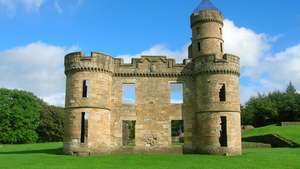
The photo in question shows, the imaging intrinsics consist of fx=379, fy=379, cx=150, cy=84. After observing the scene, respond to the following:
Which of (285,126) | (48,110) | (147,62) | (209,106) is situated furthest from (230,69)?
(48,110)

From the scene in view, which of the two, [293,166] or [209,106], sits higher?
[209,106]

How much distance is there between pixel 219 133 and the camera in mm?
30656

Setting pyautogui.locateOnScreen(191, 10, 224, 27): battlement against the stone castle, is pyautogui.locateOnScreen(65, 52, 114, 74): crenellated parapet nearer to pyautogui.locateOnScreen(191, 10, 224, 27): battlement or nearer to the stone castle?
the stone castle

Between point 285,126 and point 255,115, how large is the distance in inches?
628

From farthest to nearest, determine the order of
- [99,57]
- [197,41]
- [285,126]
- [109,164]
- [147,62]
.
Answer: [285,126]
[197,41]
[147,62]
[99,57]
[109,164]

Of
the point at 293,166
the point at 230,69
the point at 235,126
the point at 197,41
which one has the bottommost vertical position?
the point at 293,166

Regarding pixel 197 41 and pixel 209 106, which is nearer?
pixel 209 106

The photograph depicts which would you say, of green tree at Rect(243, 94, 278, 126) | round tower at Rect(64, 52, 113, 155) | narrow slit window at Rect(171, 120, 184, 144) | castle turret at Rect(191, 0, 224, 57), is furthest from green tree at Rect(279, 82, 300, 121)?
round tower at Rect(64, 52, 113, 155)

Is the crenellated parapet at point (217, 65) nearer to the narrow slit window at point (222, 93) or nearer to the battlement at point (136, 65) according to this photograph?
the narrow slit window at point (222, 93)

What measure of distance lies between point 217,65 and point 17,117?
40.4 metres

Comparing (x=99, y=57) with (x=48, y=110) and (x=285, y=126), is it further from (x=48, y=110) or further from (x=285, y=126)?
(x=48, y=110)

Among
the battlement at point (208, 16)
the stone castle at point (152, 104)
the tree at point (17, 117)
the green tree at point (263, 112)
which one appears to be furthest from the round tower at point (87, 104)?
the green tree at point (263, 112)

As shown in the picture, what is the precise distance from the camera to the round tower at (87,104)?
29.6m

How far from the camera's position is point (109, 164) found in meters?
22.7
